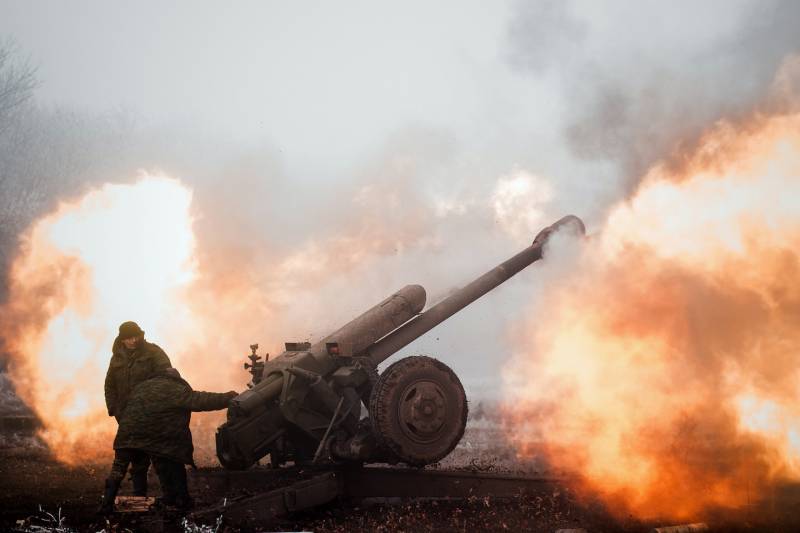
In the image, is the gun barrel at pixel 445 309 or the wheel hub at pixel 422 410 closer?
the wheel hub at pixel 422 410

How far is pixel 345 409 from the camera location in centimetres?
1062

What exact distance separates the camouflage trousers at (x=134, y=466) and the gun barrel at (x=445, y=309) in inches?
142

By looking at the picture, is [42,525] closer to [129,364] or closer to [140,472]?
[140,472]

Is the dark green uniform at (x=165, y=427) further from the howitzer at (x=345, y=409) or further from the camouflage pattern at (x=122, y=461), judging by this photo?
the howitzer at (x=345, y=409)

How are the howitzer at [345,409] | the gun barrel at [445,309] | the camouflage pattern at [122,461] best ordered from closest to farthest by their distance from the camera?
the camouflage pattern at [122,461] → the howitzer at [345,409] → the gun barrel at [445,309]

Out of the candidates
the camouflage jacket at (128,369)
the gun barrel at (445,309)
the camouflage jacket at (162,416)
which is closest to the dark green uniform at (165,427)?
the camouflage jacket at (162,416)

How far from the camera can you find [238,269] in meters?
18.8

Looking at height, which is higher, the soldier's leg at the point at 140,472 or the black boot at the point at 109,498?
the soldier's leg at the point at 140,472

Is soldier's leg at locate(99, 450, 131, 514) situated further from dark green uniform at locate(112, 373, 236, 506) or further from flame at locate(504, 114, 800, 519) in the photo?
flame at locate(504, 114, 800, 519)

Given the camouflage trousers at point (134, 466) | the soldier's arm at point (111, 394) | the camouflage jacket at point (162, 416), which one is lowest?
the camouflage trousers at point (134, 466)

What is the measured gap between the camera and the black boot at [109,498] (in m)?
8.82

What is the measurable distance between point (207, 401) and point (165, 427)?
639mm

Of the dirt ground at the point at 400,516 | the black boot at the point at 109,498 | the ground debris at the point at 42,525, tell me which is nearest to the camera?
the ground debris at the point at 42,525

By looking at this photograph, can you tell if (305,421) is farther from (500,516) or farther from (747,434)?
(747,434)
